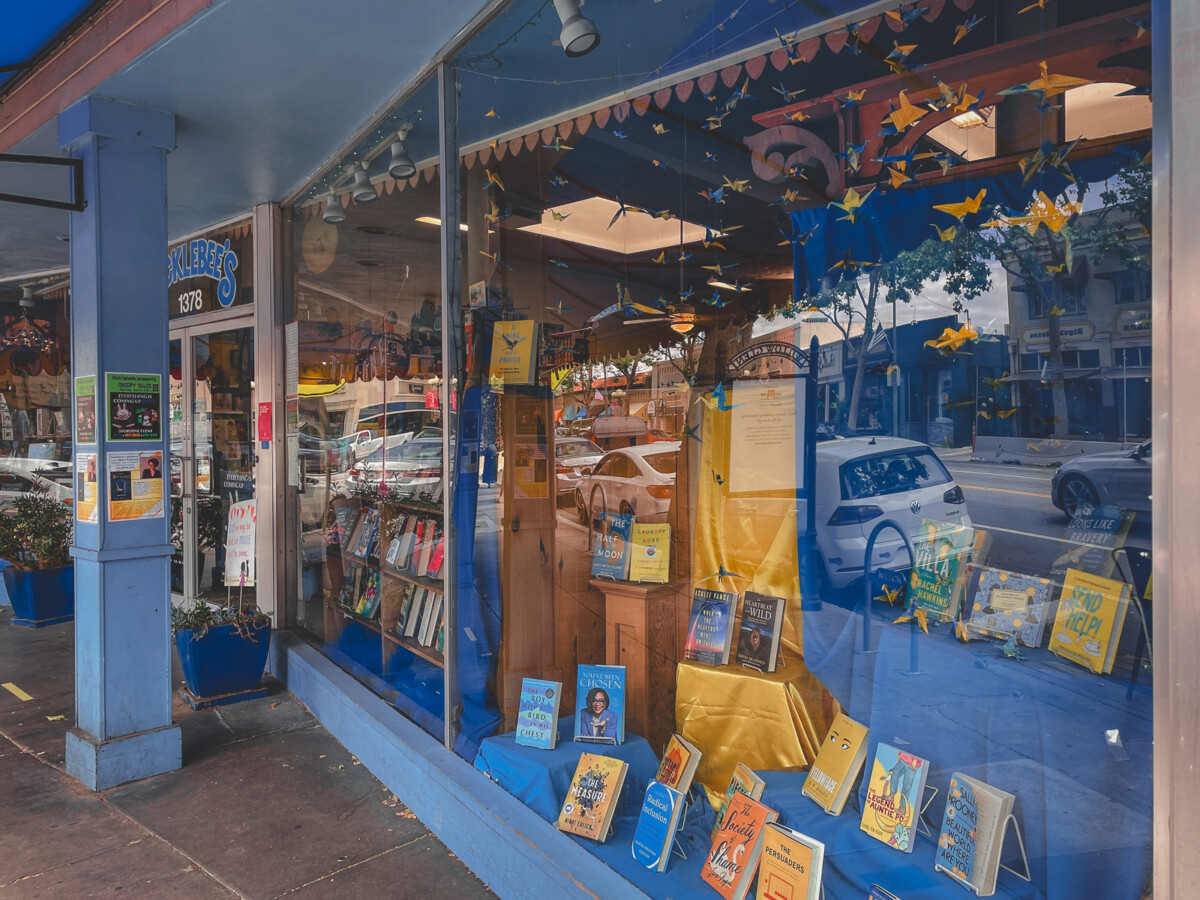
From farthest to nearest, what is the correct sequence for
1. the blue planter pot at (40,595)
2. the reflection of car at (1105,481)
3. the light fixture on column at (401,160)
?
1. the blue planter pot at (40,595)
2. the light fixture on column at (401,160)
3. the reflection of car at (1105,481)

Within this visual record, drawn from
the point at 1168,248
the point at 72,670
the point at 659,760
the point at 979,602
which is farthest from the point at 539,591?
the point at 72,670

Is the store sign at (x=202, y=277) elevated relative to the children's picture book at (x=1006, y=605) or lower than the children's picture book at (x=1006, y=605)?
elevated

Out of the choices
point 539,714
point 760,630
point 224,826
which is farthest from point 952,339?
point 224,826

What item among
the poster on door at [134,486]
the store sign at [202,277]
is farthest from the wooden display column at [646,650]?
the store sign at [202,277]

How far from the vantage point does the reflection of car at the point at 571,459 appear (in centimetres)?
297

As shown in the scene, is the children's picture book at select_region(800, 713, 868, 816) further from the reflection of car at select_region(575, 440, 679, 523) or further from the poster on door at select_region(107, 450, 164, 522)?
the poster on door at select_region(107, 450, 164, 522)

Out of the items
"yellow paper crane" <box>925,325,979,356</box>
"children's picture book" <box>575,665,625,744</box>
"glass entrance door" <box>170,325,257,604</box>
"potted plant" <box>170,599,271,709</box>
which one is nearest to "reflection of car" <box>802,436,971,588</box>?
"yellow paper crane" <box>925,325,979,356</box>

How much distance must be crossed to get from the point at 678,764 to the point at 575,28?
2.34 metres

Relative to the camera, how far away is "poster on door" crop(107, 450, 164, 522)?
11.9ft

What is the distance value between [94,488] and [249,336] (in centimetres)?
198

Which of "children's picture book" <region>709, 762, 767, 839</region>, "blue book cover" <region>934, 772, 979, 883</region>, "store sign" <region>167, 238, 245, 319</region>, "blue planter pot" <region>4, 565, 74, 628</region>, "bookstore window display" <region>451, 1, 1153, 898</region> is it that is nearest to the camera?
"bookstore window display" <region>451, 1, 1153, 898</region>

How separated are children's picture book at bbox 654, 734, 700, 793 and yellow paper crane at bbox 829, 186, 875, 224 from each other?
161 centimetres

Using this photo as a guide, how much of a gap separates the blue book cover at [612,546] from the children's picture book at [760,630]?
0.51m

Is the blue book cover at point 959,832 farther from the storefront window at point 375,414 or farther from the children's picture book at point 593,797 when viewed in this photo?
the storefront window at point 375,414
